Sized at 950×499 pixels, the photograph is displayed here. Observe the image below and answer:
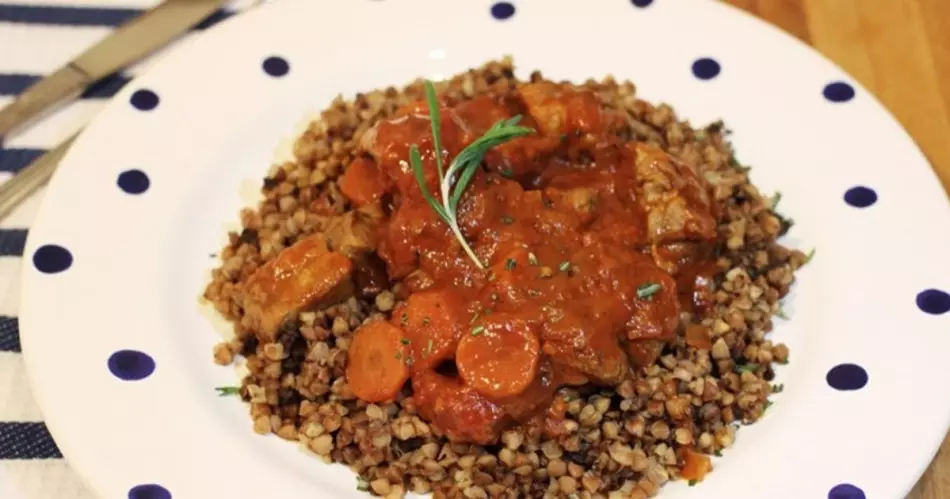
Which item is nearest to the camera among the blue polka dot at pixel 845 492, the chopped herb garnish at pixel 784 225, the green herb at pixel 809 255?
the blue polka dot at pixel 845 492

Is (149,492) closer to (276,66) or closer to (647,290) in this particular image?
(647,290)

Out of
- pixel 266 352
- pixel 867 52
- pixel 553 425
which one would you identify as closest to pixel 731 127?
pixel 867 52

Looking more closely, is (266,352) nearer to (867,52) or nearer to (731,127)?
(731,127)

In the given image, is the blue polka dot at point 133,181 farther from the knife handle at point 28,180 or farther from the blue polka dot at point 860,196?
the blue polka dot at point 860,196

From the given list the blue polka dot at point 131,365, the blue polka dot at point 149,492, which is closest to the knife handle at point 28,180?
the blue polka dot at point 131,365

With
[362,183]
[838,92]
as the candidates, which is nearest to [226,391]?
[362,183]
